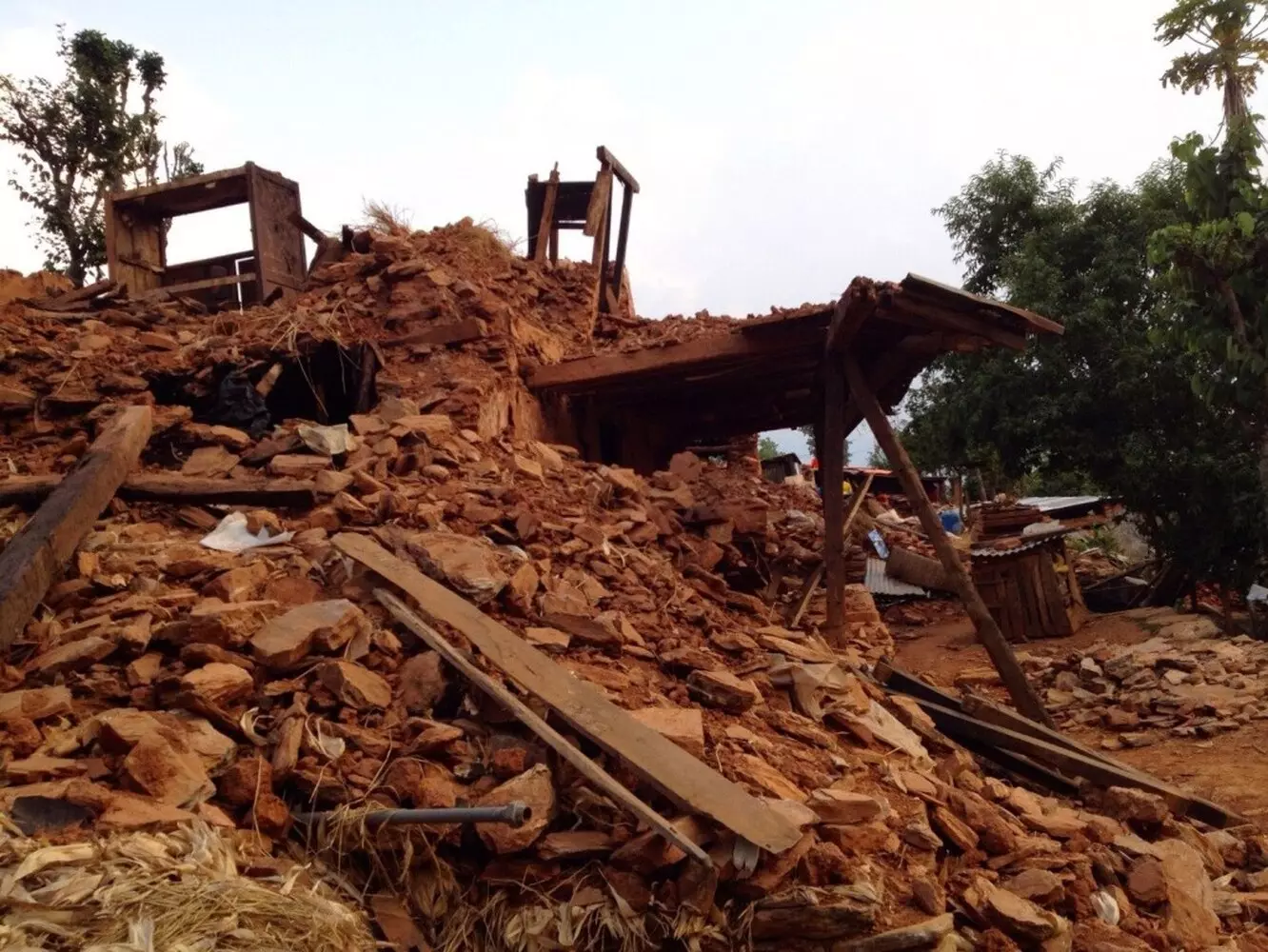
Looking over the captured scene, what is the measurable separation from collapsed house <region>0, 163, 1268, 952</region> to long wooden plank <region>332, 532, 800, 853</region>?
1cm

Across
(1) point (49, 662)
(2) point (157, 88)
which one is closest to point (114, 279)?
(1) point (49, 662)

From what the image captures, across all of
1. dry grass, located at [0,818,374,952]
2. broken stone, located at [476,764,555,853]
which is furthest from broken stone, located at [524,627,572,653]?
dry grass, located at [0,818,374,952]

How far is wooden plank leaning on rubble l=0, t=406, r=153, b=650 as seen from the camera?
350cm

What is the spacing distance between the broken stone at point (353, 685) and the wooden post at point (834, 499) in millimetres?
3805

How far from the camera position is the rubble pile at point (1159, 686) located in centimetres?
734

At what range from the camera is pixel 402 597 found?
12.4 feet

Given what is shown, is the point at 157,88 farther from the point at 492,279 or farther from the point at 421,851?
the point at 421,851

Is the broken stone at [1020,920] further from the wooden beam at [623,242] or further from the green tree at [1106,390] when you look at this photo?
the green tree at [1106,390]

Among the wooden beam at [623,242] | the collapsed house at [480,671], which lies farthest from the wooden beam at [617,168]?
the collapsed house at [480,671]

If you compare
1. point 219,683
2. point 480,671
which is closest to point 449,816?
point 480,671

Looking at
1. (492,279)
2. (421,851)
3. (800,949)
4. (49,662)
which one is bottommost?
(800,949)

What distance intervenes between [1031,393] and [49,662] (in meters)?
13.8

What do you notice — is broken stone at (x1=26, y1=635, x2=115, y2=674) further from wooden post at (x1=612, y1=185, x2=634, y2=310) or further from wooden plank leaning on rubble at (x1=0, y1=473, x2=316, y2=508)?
wooden post at (x1=612, y1=185, x2=634, y2=310)

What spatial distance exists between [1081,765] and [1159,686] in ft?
14.0
